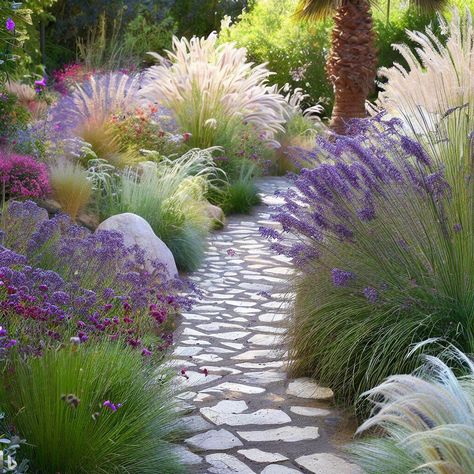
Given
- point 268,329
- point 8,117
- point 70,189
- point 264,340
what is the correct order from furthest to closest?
point 8,117
point 70,189
point 268,329
point 264,340

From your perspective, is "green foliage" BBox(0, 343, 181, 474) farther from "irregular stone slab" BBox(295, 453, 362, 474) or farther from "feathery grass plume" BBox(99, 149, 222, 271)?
"feathery grass plume" BBox(99, 149, 222, 271)

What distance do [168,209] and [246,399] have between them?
3.84m

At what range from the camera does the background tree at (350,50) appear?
13211 millimetres

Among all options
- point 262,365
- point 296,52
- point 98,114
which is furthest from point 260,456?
point 296,52

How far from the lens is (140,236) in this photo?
6.79 m

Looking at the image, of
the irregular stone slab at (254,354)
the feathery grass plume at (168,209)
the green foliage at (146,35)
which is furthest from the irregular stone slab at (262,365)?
the green foliage at (146,35)

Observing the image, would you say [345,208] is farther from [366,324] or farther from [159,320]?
[159,320]

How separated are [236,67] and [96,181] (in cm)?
482

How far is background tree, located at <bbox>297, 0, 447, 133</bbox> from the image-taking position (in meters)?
13.2

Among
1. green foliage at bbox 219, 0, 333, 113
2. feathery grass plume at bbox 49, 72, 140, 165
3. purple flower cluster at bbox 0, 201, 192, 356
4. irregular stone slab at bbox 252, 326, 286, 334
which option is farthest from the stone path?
green foliage at bbox 219, 0, 333, 113

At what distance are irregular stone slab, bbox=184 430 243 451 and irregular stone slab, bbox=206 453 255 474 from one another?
9 cm

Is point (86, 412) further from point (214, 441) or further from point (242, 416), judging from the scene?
point (242, 416)

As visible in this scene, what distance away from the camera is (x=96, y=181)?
8414mm

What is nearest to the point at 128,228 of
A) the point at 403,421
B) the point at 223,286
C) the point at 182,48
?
the point at 223,286
